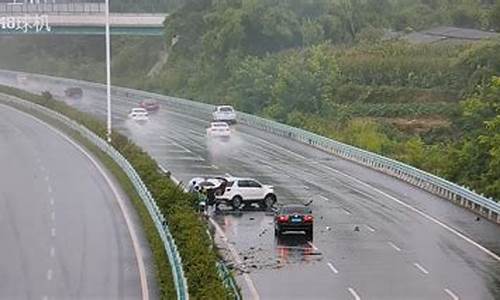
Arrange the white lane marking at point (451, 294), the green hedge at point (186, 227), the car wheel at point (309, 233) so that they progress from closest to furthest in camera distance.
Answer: the green hedge at point (186, 227) < the white lane marking at point (451, 294) < the car wheel at point (309, 233)

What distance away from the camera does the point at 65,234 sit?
42812 mm

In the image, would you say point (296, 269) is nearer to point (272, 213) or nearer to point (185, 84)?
point (272, 213)

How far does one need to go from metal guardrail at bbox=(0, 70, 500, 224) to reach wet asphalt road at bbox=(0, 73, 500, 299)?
2.61 ft

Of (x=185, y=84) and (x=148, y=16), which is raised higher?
(x=148, y=16)

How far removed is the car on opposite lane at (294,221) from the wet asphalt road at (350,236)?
1.49 feet

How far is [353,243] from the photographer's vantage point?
1674 inches

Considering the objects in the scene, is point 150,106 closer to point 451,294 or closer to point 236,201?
point 236,201

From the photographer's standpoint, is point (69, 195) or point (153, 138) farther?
point (153, 138)

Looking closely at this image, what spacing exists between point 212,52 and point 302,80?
1169 inches

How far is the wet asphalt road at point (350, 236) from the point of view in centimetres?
3516

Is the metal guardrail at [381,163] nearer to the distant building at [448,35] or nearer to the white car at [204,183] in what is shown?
the white car at [204,183]

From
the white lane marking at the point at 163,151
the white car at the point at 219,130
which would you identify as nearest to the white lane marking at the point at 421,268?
the white lane marking at the point at 163,151

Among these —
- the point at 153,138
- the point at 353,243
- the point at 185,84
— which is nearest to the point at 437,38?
the point at 185,84

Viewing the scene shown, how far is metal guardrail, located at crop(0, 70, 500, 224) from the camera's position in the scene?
49925mm
